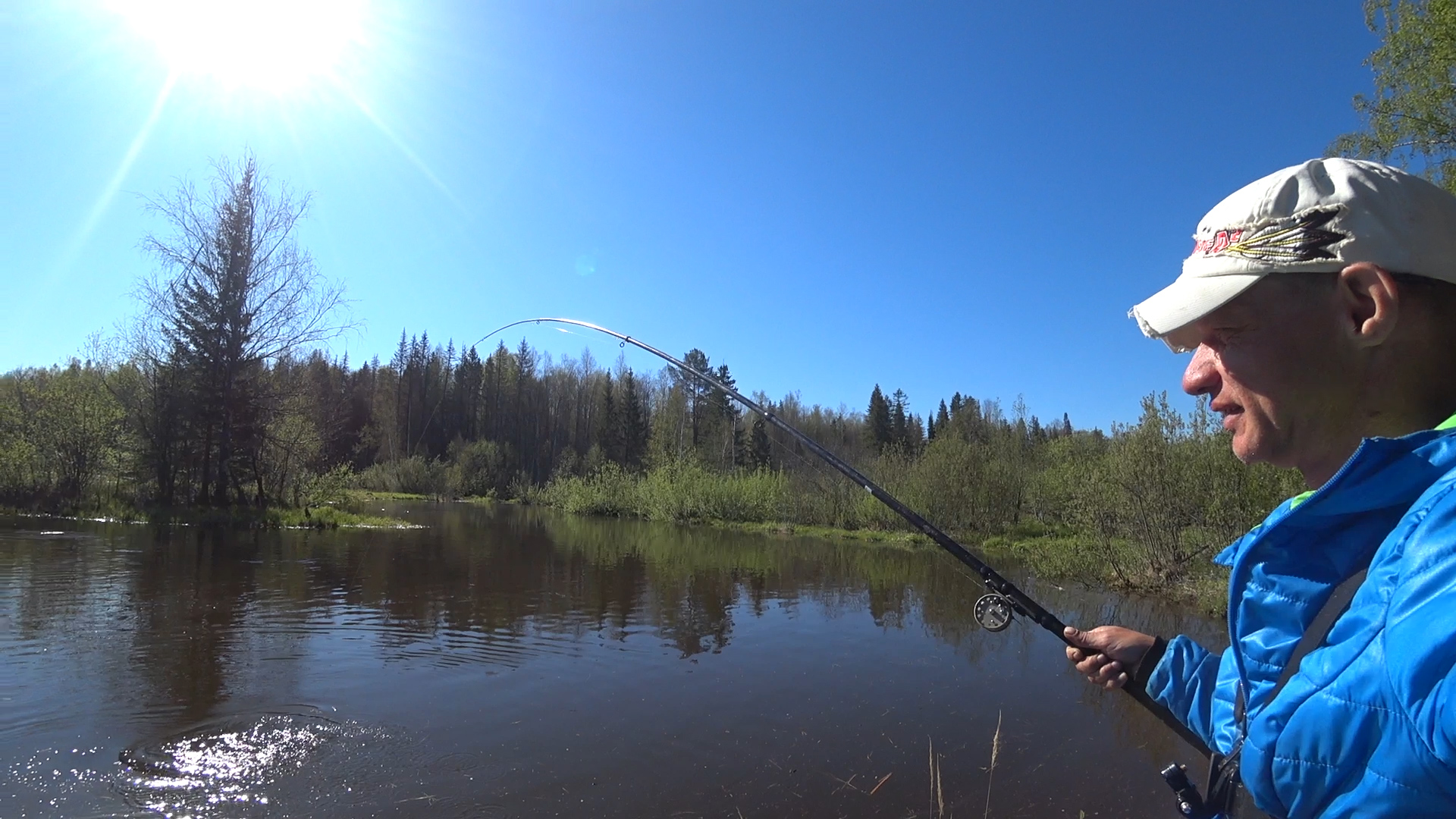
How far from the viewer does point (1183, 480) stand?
16.7 meters

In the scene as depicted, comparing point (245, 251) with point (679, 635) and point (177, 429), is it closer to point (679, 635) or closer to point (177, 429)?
point (177, 429)

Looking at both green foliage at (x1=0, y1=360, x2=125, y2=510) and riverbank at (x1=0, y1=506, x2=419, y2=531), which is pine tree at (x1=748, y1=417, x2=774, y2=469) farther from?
green foliage at (x1=0, y1=360, x2=125, y2=510)

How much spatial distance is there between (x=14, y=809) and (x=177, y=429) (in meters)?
21.8

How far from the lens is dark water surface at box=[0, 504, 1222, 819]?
19.7ft

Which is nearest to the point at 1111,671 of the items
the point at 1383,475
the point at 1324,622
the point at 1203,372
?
the point at 1203,372

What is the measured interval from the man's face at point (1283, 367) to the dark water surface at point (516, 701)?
530cm

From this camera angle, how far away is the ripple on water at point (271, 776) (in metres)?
5.41

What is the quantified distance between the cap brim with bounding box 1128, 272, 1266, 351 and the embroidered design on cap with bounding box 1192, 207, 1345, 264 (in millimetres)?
37

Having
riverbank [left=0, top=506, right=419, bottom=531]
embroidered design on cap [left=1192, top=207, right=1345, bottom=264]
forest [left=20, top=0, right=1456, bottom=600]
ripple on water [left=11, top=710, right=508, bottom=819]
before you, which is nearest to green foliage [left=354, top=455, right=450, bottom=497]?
forest [left=20, top=0, right=1456, bottom=600]

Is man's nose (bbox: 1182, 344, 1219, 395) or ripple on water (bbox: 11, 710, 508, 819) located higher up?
man's nose (bbox: 1182, 344, 1219, 395)

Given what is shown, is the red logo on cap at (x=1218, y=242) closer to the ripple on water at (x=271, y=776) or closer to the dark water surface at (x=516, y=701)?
the dark water surface at (x=516, y=701)

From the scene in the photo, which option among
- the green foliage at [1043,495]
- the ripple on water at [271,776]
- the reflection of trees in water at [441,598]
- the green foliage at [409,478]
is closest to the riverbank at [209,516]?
the reflection of trees in water at [441,598]

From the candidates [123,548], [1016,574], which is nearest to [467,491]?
[123,548]

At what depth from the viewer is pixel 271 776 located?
591 cm
